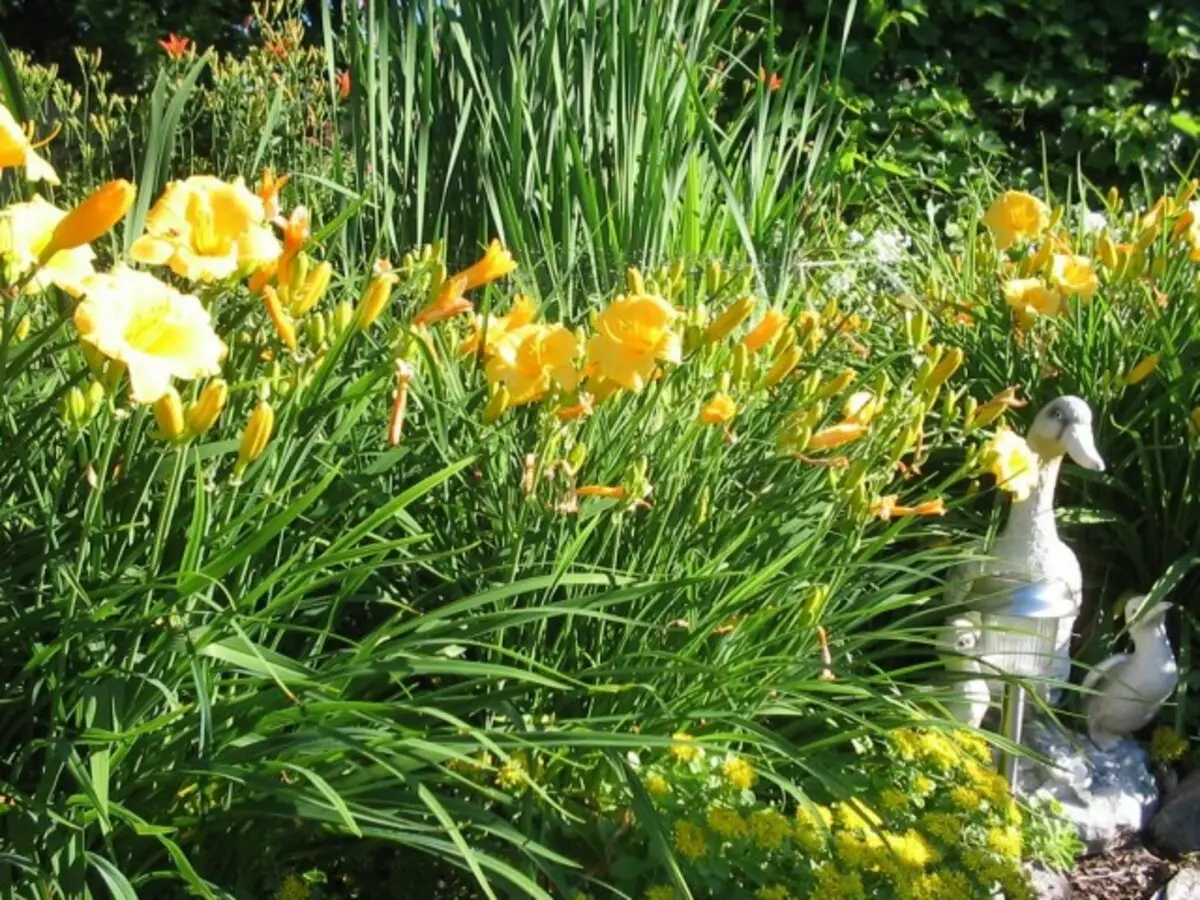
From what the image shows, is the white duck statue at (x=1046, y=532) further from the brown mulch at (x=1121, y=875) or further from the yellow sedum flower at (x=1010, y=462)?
the brown mulch at (x=1121, y=875)

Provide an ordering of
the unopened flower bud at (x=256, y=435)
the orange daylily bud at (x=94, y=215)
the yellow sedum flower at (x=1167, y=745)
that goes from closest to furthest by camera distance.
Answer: the orange daylily bud at (x=94, y=215) < the unopened flower bud at (x=256, y=435) < the yellow sedum flower at (x=1167, y=745)


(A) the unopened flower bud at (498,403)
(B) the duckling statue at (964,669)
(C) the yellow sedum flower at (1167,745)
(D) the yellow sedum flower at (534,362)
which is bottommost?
(C) the yellow sedum flower at (1167,745)

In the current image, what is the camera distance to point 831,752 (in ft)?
7.44

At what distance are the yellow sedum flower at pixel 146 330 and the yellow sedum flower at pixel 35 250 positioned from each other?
0.07m

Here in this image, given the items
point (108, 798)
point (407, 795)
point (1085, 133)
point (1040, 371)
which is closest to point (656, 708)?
point (407, 795)

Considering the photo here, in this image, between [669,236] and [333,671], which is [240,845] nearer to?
[333,671]

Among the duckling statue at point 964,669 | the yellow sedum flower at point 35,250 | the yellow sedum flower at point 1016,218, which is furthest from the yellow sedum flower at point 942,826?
the yellow sedum flower at point 1016,218

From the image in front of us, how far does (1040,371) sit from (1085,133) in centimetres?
335

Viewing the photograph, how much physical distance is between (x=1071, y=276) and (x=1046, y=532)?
1.93 feet

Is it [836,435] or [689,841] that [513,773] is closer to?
[689,841]

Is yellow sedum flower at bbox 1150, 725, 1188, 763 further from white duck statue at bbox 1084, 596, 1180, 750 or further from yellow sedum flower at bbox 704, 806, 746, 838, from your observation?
yellow sedum flower at bbox 704, 806, 746, 838

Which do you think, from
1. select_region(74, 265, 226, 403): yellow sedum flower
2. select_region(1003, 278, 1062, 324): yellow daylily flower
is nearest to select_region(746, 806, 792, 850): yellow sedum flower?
select_region(74, 265, 226, 403): yellow sedum flower

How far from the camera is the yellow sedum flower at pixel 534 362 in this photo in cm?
192

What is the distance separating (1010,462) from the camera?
2434 millimetres
